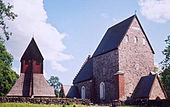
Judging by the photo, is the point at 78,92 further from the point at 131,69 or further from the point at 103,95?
the point at 131,69

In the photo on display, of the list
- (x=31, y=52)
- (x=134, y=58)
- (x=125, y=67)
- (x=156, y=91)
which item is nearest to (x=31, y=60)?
(x=31, y=52)

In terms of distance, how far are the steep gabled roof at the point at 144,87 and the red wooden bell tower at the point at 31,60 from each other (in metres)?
17.4

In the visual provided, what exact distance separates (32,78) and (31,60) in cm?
461

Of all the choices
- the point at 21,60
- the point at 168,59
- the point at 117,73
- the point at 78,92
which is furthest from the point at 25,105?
the point at 168,59

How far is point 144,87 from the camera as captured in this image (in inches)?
1292

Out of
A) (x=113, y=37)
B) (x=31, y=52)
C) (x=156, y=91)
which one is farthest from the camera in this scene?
(x=31, y=52)

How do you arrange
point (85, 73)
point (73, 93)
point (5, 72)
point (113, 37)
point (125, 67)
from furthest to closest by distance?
point (5, 72) → point (73, 93) → point (85, 73) → point (113, 37) → point (125, 67)

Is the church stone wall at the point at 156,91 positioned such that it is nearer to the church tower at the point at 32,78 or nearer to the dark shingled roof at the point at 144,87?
the dark shingled roof at the point at 144,87

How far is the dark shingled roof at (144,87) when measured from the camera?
31.8 metres

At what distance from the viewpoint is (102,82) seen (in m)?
37.6

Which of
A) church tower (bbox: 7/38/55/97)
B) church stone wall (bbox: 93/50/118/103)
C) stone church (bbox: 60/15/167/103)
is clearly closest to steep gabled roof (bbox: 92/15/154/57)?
stone church (bbox: 60/15/167/103)

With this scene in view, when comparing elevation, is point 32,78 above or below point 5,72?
below

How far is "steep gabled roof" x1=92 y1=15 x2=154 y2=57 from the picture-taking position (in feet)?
117

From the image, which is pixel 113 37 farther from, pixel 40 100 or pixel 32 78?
pixel 40 100
